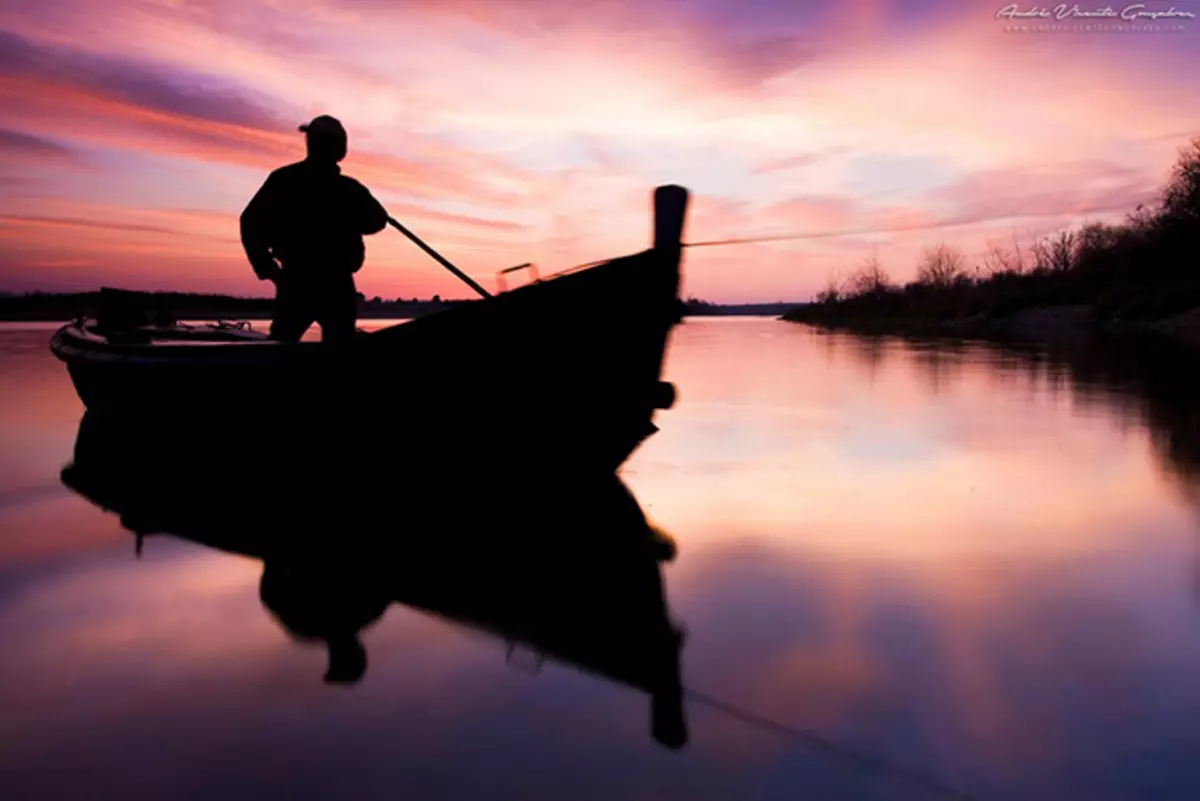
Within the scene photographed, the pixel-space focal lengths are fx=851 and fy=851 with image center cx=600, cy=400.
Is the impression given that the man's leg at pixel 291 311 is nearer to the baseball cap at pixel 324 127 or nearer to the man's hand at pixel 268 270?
the man's hand at pixel 268 270

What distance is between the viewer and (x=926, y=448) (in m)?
7.18

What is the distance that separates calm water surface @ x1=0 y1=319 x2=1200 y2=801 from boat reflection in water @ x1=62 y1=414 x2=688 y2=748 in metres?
0.11

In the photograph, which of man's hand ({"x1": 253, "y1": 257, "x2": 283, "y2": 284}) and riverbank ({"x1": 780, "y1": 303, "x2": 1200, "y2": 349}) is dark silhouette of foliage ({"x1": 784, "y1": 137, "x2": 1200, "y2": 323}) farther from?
man's hand ({"x1": 253, "y1": 257, "x2": 283, "y2": 284})

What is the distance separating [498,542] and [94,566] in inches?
77.5

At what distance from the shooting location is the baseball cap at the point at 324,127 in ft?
18.7

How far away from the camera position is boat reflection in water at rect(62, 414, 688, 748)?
310 cm

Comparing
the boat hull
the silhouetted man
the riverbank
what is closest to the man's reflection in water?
the boat hull

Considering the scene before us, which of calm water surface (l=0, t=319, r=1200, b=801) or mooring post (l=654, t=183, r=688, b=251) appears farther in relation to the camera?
mooring post (l=654, t=183, r=688, b=251)

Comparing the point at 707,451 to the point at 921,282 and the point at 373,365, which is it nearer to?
the point at 373,365

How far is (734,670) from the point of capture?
2799 mm

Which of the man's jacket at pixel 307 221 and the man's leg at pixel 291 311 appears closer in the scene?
the man's jacket at pixel 307 221

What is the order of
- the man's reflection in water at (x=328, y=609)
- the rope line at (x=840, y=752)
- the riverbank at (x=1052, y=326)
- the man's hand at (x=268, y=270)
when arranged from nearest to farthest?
the rope line at (x=840, y=752) → the man's reflection in water at (x=328, y=609) → the man's hand at (x=268, y=270) → the riverbank at (x=1052, y=326)

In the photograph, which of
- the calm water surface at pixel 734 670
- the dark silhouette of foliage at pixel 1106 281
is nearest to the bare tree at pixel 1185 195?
the dark silhouette of foliage at pixel 1106 281

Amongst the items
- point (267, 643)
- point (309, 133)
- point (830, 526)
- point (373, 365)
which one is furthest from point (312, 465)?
point (830, 526)
